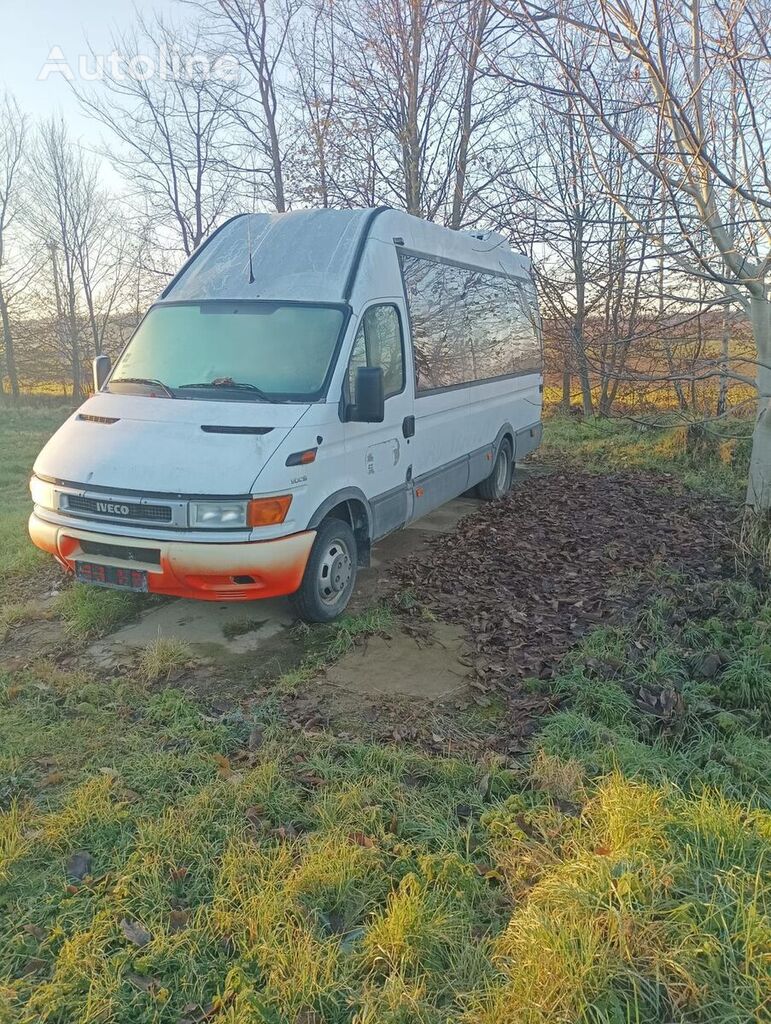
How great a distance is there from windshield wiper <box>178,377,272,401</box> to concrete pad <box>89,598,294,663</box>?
4.82 feet

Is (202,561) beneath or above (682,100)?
beneath

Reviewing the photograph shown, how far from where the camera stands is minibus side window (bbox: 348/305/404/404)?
5.07 meters

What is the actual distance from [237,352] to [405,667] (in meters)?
2.55

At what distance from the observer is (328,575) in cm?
494

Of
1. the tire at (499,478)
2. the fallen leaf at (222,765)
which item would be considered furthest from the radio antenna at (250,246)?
the tire at (499,478)

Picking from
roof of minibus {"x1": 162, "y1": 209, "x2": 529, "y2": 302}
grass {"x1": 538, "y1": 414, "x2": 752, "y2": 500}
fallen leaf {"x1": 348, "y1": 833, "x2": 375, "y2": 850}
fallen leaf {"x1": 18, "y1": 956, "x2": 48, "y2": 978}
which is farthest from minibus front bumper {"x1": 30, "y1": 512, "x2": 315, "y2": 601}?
grass {"x1": 538, "y1": 414, "x2": 752, "y2": 500}

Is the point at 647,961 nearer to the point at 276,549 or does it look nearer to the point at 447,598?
the point at 276,549

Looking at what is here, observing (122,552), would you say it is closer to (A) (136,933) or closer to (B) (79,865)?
(B) (79,865)

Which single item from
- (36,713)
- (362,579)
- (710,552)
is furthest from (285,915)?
(710,552)

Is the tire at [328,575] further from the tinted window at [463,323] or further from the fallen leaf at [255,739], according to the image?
the tinted window at [463,323]

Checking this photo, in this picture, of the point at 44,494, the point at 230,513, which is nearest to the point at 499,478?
the point at 230,513

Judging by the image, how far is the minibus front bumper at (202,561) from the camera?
14.0ft

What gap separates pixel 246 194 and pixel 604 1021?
60.1ft

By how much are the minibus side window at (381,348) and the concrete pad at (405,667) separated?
1772 mm
